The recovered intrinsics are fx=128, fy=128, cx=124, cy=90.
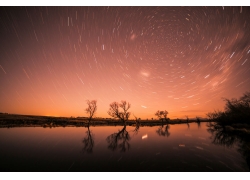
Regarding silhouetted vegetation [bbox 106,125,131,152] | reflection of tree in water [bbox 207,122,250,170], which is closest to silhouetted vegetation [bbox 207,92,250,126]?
reflection of tree in water [bbox 207,122,250,170]

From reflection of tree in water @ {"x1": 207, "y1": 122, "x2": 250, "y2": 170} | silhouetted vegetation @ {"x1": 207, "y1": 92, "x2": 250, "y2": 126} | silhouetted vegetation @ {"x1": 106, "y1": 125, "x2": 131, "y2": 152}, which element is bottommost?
silhouetted vegetation @ {"x1": 106, "y1": 125, "x2": 131, "y2": 152}

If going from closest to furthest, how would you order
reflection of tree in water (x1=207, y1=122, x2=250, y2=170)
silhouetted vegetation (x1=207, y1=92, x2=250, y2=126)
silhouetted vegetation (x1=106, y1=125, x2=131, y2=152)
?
reflection of tree in water (x1=207, y1=122, x2=250, y2=170), silhouetted vegetation (x1=106, y1=125, x2=131, y2=152), silhouetted vegetation (x1=207, y1=92, x2=250, y2=126)

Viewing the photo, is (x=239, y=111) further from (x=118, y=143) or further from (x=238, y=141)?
(x=118, y=143)

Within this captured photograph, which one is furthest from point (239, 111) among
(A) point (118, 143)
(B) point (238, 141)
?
(A) point (118, 143)

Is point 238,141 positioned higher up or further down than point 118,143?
higher up

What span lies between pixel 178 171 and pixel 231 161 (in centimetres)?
506

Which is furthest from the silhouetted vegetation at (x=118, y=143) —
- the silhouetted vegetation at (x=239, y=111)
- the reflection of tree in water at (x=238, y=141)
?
the silhouetted vegetation at (x=239, y=111)

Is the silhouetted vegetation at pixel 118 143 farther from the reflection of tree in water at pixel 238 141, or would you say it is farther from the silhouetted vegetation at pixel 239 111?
the silhouetted vegetation at pixel 239 111

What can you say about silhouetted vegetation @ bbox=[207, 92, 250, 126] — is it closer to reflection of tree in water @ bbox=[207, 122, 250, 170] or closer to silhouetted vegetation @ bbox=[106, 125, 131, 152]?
reflection of tree in water @ bbox=[207, 122, 250, 170]

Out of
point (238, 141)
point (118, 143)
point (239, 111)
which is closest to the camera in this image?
point (118, 143)

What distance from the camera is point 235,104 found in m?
33.8

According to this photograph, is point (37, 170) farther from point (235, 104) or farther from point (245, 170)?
point (235, 104)

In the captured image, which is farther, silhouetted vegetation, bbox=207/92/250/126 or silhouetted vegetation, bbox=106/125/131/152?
silhouetted vegetation, bbox=207/92/250/126

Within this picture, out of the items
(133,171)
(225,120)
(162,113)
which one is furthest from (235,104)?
(162,113)
